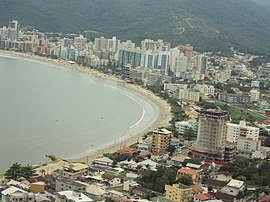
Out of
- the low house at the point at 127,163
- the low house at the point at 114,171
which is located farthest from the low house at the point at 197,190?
the low house at the point at 127,163

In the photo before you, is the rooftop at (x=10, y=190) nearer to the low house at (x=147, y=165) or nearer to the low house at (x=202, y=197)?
the low house at (x=202, y=197)

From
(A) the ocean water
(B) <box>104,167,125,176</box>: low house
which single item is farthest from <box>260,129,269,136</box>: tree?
(B) <box>104,167,125,176</box>: low house

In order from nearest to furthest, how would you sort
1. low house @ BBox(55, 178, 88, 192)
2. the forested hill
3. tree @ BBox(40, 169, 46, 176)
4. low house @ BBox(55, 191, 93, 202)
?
low house @ BBox(55, 191, 93, 202)
low house @ BBox(55, 178, 88, 192)
tree @ BBox(40, 169, 46, 176)
the forested hill

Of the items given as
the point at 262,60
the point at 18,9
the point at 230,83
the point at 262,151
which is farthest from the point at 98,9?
the point at 262,151

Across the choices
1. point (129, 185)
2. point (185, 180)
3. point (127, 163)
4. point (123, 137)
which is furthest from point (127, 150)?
point (129, 185)

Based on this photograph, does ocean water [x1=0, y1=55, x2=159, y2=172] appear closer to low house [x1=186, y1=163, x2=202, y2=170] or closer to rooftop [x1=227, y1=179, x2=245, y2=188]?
low house [x1=186, y1=163, x2=202, y2=170]

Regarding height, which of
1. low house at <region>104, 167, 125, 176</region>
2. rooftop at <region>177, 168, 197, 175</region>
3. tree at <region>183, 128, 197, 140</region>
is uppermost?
tree at <region>183, 128, 197, 140</region>
